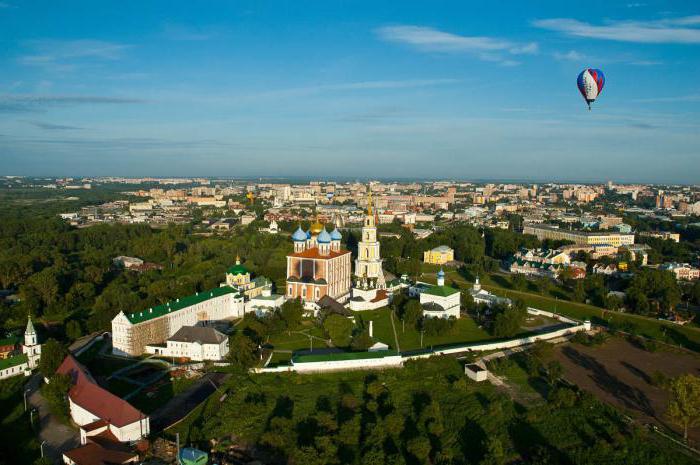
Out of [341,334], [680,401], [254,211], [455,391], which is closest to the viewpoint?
[680,401]

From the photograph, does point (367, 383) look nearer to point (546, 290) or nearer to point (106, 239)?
point (546, 290)

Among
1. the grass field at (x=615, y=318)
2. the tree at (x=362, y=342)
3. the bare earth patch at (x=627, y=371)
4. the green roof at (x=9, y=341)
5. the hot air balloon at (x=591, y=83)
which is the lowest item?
the bare earth patch at (x=627, y=371)

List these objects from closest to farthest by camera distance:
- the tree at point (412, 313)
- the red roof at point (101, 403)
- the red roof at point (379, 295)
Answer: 1. the red roof at point (101, 403)
2. the tree at point (412, 313)
3. the red roof at point (379, 295)

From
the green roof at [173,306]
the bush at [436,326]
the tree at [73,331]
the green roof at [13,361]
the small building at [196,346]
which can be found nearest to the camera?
the green roof at [13,361]

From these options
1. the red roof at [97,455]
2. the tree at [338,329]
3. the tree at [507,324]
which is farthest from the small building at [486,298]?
the red roof at [97,455]

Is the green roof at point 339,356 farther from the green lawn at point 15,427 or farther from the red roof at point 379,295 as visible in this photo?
the green lawn at point 15,427

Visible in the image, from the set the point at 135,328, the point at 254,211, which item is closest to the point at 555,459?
the point at 135,328

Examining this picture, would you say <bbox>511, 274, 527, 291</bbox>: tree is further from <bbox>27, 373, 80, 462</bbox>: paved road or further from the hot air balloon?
<bbox>27, 373, 80, 462</bbox>: paved road

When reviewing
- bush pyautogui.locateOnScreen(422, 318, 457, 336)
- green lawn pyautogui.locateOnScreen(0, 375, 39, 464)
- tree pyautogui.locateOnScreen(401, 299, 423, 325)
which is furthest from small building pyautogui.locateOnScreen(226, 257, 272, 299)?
green lawn pyautogui.locateOnScreen(0, 375, 39, 464)
